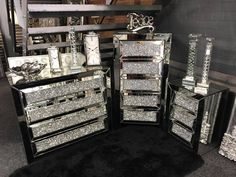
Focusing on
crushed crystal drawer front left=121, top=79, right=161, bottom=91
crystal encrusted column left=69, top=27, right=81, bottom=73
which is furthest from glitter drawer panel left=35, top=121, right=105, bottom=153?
crystal encrusted column left=69, top=27, right=81, bottom=73

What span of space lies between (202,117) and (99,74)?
Result: 929mm

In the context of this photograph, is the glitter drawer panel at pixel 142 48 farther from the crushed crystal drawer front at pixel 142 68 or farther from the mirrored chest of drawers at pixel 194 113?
the mirrored chest of drawers at pixel 194 113

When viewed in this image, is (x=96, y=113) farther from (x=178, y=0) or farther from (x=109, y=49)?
(x=178, y=0)

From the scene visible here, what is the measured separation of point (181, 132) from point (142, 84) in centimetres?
56

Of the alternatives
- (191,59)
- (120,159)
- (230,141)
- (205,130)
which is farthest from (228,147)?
(120,159)

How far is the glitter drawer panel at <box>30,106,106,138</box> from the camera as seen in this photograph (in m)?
1.63

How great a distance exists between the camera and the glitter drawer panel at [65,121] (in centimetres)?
163

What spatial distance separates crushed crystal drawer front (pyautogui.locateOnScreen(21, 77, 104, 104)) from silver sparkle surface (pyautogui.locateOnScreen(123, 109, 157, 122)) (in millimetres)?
450

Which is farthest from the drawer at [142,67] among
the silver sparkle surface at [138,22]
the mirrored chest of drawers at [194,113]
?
the silver sparkle surface at [138,22]

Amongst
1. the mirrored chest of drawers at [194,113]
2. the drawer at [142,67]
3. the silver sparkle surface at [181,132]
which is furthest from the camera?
the drawer at [142,67]

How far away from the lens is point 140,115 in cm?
206

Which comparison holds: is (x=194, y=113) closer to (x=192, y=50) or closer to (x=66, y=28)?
(x=192, y=50)

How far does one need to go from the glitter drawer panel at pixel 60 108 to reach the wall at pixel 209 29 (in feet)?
3.10

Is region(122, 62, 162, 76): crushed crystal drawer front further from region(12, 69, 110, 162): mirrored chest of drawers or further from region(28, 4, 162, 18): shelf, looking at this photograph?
region(28, 4, 162, 18): shelf
